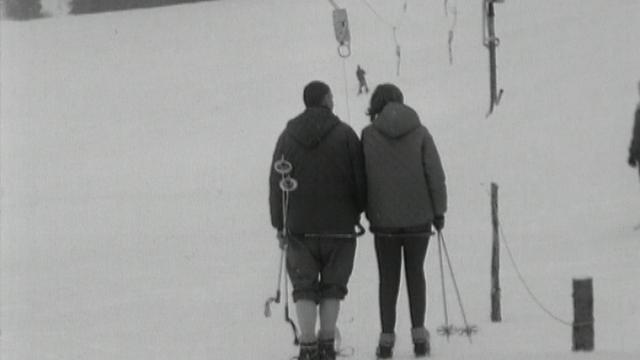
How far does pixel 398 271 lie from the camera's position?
8594 mm

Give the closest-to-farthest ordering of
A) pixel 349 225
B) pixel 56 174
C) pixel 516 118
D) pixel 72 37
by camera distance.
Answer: pixel 349 225 < pixel 516 118 < pixel 56 174 < pixel 72 37

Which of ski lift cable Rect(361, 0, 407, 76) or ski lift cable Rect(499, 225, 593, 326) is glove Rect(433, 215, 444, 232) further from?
ski lift cable Rect(361, 0, 407, 76)

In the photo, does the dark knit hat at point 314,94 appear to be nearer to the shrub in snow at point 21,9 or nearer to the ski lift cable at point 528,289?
the ski lift cable at point 528,289

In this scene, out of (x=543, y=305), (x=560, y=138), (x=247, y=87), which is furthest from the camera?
(x=247, y=87)

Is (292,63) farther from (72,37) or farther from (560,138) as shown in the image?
(560,138)

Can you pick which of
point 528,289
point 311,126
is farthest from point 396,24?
point 311,126

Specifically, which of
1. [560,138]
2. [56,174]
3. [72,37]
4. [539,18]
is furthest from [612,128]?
[72,37]

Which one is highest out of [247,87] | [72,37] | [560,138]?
[72,37]

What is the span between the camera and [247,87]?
37.8 m

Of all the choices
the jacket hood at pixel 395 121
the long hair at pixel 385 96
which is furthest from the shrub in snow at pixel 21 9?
the jacket hood at pixel 395 121

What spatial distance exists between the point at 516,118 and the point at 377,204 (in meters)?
15.1

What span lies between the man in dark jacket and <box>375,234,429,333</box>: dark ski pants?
239mm

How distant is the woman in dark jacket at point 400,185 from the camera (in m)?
8.42

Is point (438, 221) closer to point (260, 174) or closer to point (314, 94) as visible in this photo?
point (314, 94)
